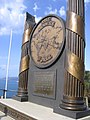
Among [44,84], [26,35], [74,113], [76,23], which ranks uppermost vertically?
[26,35]

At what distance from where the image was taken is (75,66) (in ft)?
16.6

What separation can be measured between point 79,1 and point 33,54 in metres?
2.63

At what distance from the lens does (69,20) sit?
17.7 ft

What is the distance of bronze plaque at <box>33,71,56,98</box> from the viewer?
6.04m

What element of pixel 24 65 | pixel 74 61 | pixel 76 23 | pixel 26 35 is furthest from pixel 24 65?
pixel 76 23

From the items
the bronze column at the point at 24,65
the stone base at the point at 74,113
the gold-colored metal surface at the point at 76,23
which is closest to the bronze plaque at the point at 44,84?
the bronze column at the point at 24,65

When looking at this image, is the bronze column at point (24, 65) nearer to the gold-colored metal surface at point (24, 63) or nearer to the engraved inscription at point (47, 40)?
the gold-colored metal surface at point (24, 63)

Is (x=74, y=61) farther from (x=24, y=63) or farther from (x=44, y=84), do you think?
(x=24, y=63)

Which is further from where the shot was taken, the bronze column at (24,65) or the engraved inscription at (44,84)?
the bronze column at (24,65)

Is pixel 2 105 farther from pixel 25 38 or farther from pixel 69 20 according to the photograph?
pixel 69 20

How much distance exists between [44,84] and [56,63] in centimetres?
82

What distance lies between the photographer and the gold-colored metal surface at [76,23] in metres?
5.25

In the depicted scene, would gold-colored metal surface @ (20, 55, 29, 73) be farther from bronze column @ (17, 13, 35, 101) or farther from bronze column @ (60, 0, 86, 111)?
bronze column @ (60, 0, 86, 111)

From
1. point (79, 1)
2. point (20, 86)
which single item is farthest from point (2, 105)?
point (79, 1)
